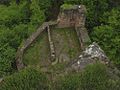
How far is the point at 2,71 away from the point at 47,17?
4.67 m

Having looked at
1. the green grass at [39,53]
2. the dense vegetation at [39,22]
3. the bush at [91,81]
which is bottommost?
the green grass at [39,53]

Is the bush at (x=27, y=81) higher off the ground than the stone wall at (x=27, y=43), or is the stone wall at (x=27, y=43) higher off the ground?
the bush at (x=27, y=81)

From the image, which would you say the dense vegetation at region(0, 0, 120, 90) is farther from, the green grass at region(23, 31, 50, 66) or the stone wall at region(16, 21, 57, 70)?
the green grass at region(23, 31, 50, 66)

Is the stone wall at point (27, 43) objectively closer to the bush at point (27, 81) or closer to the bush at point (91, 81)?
the bush at point (27, 81)

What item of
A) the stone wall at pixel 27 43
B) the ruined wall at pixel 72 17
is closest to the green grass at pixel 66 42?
the ruined wall at pixel 72 17

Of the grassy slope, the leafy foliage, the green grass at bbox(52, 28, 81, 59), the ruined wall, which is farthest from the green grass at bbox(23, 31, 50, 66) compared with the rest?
the leafy foliage

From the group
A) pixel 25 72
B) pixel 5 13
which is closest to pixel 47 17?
pixel 5 13

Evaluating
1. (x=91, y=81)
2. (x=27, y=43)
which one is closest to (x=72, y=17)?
(x=27, y=43)

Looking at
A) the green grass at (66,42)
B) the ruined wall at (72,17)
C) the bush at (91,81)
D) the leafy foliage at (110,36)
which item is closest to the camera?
the bush at (91,81)

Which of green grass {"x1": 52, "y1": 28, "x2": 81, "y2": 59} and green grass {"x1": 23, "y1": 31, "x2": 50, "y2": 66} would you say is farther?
green grass {"x1": 52, "y1": 28, "x2": 81, "y2": 59}

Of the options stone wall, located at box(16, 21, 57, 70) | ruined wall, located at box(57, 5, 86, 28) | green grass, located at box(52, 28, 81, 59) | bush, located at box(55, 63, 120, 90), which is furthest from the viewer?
ruined wall, located at box(57, 5, 86, 28)

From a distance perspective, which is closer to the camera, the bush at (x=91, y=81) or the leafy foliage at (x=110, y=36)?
the bush at (x=91, y=81)

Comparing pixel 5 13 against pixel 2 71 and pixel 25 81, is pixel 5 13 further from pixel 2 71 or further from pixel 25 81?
pixel 25 81

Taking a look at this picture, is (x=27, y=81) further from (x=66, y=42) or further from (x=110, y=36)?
(x=110, y=36)
